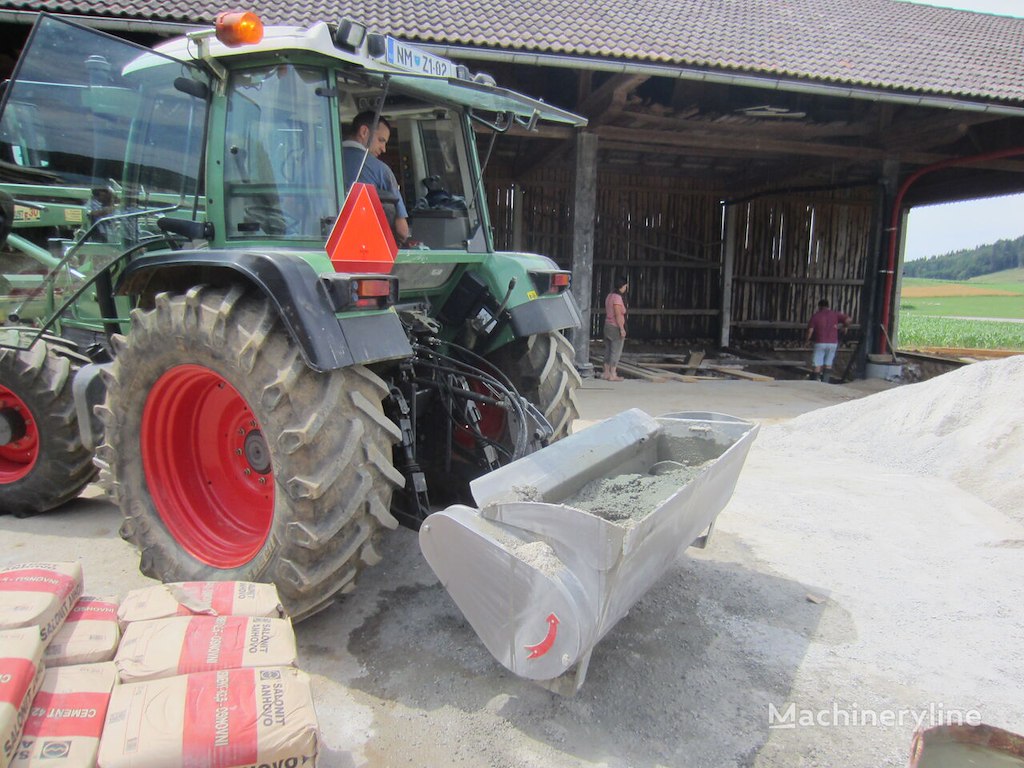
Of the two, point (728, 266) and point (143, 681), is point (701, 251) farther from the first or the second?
point (143, 681)

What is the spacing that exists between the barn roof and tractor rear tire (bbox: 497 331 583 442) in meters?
4.19

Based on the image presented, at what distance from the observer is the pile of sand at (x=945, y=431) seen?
14.8 feet

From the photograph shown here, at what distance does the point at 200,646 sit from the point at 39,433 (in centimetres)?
225

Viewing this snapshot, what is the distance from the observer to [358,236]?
2363mm

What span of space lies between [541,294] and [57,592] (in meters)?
2.15

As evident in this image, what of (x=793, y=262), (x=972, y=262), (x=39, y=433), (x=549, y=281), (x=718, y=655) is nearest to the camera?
(x=718, y=655)

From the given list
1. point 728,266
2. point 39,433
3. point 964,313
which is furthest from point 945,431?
point 964,313

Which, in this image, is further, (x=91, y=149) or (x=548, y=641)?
(x=91, y=149)

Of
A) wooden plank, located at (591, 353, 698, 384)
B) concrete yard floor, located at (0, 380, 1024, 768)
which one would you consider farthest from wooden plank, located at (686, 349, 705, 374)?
concrete yard floor, located at (0, 380, 1024, 768)

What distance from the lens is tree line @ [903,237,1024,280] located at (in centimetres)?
6238

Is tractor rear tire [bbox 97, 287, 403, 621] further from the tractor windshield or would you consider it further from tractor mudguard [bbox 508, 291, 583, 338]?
tractor mudguard [bbox 508, 291, 583, 338]

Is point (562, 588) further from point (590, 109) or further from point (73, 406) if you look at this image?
point (590, 109)

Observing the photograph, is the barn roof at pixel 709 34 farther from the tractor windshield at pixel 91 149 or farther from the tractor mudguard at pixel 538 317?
the tractor mudguard at pixel 538 317

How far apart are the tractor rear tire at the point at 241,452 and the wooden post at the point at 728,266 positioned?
37.1 ft
